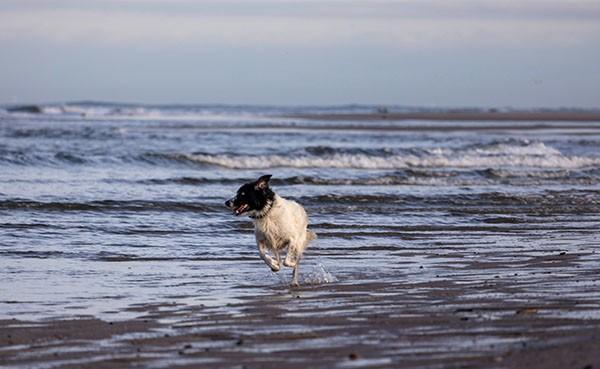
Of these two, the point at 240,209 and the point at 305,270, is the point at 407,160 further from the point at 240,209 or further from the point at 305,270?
the point at 240,209

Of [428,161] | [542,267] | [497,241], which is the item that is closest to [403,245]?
[497,241]

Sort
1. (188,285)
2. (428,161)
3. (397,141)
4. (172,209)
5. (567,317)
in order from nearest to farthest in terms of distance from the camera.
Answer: (567,317)
(188,285)
(172,209)
(428,161)
(397,141)

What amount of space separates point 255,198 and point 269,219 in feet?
0.81

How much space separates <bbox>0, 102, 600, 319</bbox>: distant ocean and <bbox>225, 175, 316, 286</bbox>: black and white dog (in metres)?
0.25

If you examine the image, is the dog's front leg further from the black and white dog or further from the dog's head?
the dog's head

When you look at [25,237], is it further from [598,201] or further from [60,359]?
[598,201]

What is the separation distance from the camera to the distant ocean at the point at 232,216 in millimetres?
10195

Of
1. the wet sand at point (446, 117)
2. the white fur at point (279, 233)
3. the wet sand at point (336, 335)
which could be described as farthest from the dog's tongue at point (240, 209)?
the wet sand at point (446, 117)

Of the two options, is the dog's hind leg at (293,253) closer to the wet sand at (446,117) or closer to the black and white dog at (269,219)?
the black and white dog at (269,219)

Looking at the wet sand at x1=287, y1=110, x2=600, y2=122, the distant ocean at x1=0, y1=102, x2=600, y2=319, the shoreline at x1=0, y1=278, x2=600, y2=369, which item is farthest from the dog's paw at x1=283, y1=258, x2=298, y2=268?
the wet sand at x1=287, y1=110, x2=600, y2=122

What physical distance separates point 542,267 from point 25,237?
6.34m

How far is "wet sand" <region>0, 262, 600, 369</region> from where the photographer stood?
19.7ft

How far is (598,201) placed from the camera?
19359 mm

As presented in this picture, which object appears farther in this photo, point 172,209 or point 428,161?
point 428,161
